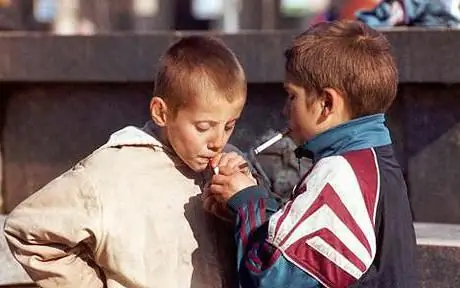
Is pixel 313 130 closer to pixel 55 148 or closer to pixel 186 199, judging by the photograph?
pixel 186 199

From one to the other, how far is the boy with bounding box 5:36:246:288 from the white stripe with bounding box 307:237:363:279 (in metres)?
0.42

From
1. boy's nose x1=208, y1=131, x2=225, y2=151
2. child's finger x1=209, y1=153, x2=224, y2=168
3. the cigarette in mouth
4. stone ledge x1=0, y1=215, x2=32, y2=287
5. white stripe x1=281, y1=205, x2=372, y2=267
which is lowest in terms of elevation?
stone ledge x1=0, y1=215, x2=32, y2=287

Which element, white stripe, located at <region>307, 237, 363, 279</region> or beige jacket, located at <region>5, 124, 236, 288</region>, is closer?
white stripe, located at <region>307, 237, 363, 279</region>

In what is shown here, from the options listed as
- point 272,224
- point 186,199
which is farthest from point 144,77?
point 272,224

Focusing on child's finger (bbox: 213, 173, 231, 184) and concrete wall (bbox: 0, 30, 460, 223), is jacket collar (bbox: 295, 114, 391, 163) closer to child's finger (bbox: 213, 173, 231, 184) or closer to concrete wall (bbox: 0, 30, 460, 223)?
child's finger (bbox: 213, 173, 231, 184)

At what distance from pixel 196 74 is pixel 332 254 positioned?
587mm

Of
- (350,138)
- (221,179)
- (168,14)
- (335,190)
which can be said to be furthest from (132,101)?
(168,14)

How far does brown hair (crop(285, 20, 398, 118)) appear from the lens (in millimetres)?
3016

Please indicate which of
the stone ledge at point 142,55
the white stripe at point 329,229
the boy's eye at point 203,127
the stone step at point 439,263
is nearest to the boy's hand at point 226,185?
the boy's eye at point 203,127

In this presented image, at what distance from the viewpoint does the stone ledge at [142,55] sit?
16.4 ft

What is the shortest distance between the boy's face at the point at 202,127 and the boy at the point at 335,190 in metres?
0.08

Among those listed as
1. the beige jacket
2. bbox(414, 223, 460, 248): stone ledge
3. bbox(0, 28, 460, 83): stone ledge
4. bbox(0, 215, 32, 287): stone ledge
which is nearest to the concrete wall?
bbox(0, 28, 460, 83): stone ledge

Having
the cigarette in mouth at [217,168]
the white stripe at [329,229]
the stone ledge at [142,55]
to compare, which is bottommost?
the stone ledge at [142,55]

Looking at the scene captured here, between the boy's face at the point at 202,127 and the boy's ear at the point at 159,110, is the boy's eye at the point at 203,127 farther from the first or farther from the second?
the boy's ear at the point at 159,110
